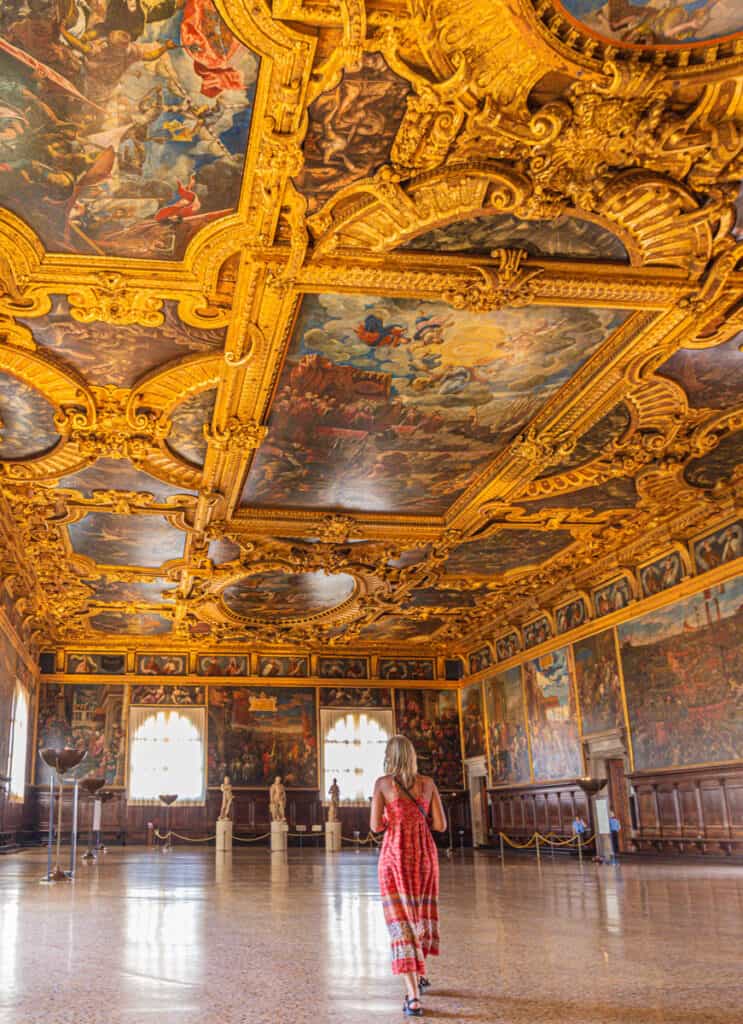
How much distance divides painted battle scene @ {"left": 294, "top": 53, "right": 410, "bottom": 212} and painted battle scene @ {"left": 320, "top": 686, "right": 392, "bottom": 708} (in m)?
26.2

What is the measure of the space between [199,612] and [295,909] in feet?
60.0

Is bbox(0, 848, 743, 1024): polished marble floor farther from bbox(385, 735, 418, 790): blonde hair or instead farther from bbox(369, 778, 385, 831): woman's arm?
bbox(385, 735, 418, 790): blonde hair

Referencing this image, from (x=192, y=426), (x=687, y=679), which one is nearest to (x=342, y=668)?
(x=687, y=679)

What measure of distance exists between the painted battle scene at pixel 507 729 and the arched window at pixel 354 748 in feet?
14.3

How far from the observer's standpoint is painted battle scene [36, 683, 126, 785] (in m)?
30.5

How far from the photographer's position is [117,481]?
16.7 metres

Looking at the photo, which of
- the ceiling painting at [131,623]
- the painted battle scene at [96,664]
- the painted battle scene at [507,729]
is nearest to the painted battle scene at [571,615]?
the painted battle scene at [507,729]

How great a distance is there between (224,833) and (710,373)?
20317mm

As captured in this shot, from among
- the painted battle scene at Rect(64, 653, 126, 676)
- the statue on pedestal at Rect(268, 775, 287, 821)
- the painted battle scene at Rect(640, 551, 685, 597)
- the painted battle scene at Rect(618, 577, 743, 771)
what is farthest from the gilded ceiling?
the painted battle scene at Rect(64, 653, 126, 676)

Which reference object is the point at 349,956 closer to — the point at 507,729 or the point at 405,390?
the point at 405,390

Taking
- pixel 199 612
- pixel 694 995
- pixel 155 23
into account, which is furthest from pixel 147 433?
pixel 199 612

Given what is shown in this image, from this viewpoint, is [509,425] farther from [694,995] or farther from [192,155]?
[694,995]

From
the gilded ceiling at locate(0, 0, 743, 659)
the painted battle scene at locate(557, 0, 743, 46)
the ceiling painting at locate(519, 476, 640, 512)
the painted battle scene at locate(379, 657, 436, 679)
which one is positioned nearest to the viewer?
the painted battle scene at locate(557, 0, 743, 46)

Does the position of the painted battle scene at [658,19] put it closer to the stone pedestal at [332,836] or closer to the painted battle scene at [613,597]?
the painted battle scene at [613,597]
